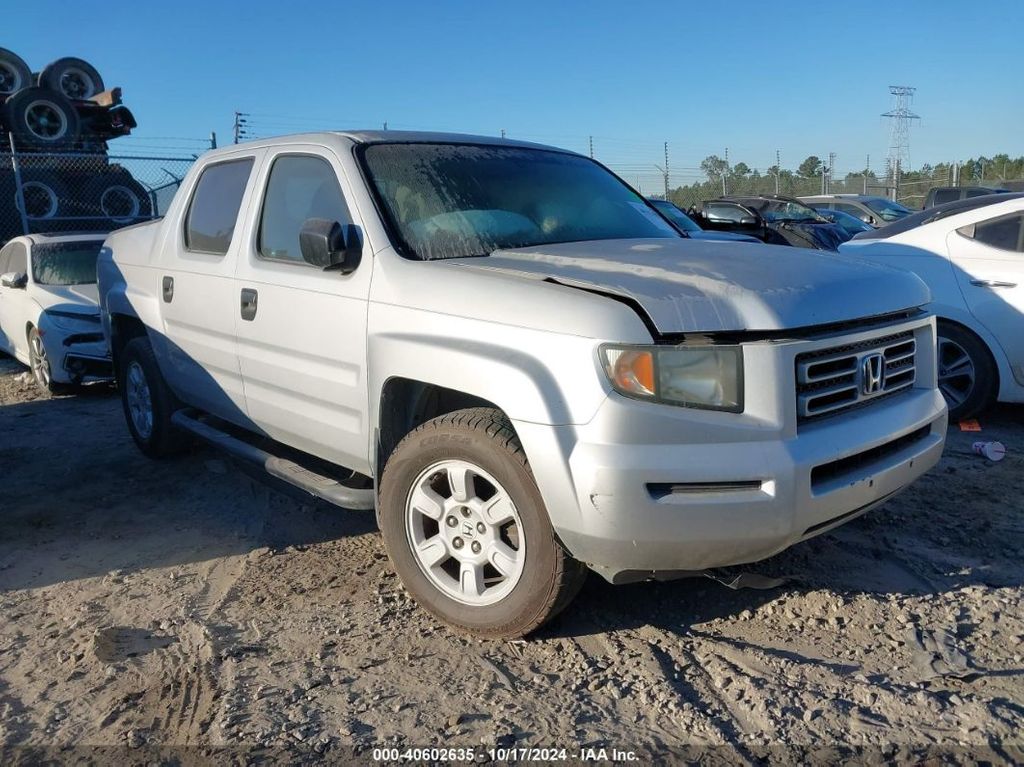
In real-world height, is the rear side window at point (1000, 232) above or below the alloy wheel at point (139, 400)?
above

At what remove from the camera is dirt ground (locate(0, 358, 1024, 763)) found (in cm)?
257

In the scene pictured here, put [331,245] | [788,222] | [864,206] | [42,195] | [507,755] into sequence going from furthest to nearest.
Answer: [864,206] < [788,222] < [42,195] < [331,245] < [507,755]

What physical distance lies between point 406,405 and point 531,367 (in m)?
0.85

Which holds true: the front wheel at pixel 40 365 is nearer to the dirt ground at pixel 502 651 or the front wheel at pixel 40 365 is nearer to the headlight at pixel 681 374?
the dirt ground at pixel 502 651

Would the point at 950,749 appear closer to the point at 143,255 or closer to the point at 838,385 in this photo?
the point at 838,385

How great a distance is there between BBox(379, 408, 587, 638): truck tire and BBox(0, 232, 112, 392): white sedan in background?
4.69 m

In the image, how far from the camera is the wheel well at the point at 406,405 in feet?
10.9

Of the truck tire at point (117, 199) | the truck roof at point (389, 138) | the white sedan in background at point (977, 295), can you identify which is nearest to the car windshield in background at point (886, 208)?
the white sedan in background at point (977, 295)

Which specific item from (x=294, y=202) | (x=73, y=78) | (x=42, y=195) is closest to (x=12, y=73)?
(x=73, y=78)

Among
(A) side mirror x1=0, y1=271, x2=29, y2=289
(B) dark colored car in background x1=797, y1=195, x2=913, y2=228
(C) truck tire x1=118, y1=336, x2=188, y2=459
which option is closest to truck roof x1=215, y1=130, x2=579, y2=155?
(C) truck tire x1=118, y1=336, x2=188, y2=459

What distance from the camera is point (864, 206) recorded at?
18953 millimetres

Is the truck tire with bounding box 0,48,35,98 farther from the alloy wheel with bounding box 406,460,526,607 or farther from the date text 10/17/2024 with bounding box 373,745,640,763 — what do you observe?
the date text 10/17/2024 with bounding box 373,745,640,763

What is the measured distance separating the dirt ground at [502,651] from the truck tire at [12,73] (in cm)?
1261

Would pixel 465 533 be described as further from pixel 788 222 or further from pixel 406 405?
pixel 788 222
